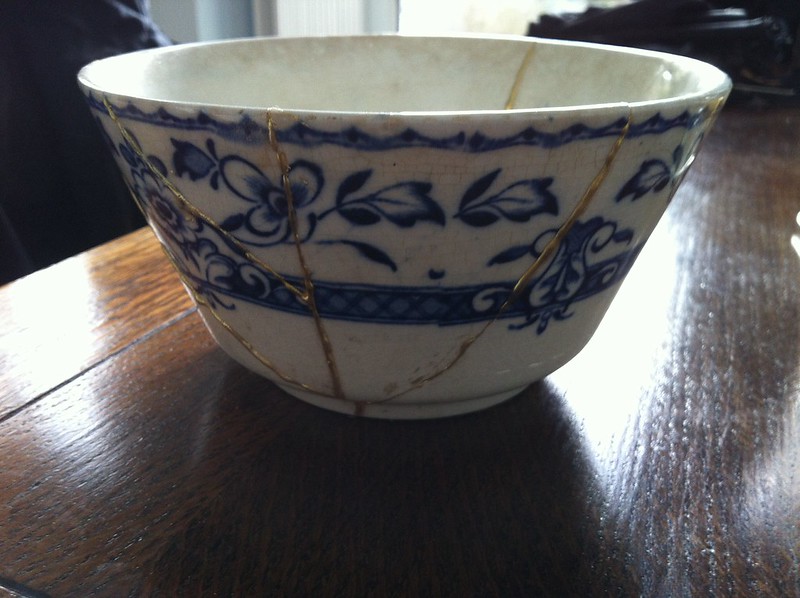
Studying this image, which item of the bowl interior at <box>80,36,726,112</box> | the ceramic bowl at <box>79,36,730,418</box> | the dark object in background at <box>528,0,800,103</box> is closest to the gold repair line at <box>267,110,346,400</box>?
the ceramic bowl at <box>79,36,730,418</box>

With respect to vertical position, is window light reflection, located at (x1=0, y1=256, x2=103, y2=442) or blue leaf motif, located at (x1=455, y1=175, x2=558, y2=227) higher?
blue leaf motif, located at (x1=455, y1=175, x2=558, y2=227)

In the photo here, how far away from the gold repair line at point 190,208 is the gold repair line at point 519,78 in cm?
22

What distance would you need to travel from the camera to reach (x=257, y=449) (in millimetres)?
234

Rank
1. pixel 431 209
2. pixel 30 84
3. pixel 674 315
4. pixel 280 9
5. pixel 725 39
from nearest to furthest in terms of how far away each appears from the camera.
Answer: pixel 431 209 < pixel 674 315 < pixel 30 84 < pixel 725 39 < pixel 280 9

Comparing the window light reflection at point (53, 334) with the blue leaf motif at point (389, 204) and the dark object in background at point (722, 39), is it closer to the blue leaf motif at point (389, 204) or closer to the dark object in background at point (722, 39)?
the blue leaf motif at point (389, 204)

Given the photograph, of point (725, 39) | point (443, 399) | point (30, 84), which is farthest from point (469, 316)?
point (725, 39)

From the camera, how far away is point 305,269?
188 mm

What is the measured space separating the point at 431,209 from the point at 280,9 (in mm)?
1505

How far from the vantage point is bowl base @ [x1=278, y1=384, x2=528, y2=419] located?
9.4 inches

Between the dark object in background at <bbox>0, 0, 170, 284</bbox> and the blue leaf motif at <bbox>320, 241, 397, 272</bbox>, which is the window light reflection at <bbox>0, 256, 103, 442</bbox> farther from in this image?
the dark object in background at <bbox>0, 0, 170, 284</bbox>

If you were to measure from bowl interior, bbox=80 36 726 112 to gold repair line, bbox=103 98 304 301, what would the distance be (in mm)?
101

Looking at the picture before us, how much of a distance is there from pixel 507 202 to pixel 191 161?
81 mm

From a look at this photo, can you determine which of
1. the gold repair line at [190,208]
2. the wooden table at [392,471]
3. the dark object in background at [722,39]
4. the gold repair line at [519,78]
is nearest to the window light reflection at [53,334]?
the wooden table at [392,471]

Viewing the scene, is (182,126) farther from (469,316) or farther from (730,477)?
(730,477)
